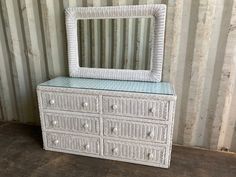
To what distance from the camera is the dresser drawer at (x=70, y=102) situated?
5.34 feet

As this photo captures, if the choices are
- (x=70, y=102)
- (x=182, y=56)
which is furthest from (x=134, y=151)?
(x=182, y=56)

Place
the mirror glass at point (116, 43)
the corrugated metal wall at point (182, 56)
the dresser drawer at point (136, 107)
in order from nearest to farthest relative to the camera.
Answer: the dresser drawer at point (136, 107) < the corrugated metal wall at point (182, 56) < the mirror glass at point (116, 43)

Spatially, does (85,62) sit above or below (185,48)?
below

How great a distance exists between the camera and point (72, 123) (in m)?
1.74

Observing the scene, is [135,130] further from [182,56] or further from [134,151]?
[182,56]

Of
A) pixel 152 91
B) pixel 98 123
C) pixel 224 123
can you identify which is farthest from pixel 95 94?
pixel 224 123

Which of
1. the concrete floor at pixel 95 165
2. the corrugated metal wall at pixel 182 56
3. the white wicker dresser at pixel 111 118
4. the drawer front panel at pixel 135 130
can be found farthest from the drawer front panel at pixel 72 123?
the corrugated metal wall at pixel 182 56

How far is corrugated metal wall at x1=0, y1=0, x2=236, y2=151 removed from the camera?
1.61m

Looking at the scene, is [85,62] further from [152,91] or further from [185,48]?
[185,48]

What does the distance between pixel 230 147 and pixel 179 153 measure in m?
0.51

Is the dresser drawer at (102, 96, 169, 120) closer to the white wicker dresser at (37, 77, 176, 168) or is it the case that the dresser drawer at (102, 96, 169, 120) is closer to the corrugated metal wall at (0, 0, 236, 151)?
the white wicker dresser at (37, 77, 176, 168)

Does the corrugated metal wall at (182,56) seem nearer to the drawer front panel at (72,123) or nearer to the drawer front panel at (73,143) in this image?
the drawer front panel at (72,123)

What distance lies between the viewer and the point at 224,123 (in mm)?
1813

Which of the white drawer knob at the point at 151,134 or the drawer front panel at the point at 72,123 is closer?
the white drawer knob at the point at 151,134
